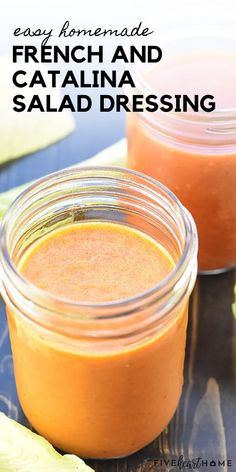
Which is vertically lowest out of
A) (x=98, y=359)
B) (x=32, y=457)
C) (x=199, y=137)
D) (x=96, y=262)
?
(x=32, y=457)

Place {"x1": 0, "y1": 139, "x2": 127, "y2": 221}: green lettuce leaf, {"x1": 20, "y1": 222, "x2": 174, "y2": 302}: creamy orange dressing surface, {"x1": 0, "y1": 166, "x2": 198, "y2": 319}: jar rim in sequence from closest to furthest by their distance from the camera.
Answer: {"x1": 0, "y1": 166, "x2": 198, "y2": 319}: jar rim < {"x1": 20, "y1": 222, "x2": 174, "y2": 302}: creamy orange dressing surface < {"x1": 0, "y1": 139, "x2": 127, "y2": 221}: green lettuce leaf

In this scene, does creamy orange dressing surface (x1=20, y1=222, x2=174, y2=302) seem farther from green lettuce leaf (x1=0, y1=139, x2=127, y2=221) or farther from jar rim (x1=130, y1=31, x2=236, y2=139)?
green lettuce leaf (x1=0, y1=139, x2=127, y2=221)

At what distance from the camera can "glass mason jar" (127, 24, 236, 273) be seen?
70.9 inches

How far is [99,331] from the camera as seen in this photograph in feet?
4.73

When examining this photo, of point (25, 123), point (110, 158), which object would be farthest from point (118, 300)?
point (25, 123)

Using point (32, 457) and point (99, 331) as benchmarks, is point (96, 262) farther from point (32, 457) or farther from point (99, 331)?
point (32, 457)

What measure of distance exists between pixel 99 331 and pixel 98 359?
6 cm

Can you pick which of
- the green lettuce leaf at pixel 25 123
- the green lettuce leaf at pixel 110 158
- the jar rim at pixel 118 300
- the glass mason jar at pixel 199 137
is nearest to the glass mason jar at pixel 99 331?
the jar rim at pixel 118 300

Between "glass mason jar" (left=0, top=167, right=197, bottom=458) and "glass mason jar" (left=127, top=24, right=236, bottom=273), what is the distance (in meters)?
0.20

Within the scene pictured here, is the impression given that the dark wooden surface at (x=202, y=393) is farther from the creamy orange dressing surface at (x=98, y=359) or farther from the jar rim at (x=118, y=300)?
the jar rim at (x=118, y=300)

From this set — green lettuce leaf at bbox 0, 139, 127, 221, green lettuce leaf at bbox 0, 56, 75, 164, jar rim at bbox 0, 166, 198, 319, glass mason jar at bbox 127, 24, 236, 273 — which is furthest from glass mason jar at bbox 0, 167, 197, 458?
green lettuce leaf at bbox 0, 56, 75, 164

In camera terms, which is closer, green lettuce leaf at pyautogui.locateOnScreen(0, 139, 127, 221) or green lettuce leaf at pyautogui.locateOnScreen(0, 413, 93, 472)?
green lettuce leaf at pyautogui.locateOnScreen(0, 413, 93, 472)

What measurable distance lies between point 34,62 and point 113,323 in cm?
112

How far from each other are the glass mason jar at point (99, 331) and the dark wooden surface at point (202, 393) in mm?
62
